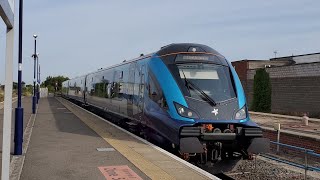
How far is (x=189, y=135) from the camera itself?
9523 mm

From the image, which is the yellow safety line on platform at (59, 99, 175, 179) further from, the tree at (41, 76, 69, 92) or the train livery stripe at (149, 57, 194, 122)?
the tree at (41, 76, 69, 92)

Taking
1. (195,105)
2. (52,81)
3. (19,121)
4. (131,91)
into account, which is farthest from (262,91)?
(52,81)

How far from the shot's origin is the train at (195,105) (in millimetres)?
9805

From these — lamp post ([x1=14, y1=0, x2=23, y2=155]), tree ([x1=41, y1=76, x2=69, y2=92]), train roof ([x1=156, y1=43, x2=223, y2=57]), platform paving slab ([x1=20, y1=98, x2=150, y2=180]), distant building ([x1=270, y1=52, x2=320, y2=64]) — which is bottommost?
platform paving slab ([x1=20, y1=98, x2=150, y2=180])

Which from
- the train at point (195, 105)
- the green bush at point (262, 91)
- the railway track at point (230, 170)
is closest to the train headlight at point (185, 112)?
the train at point (195, 105)

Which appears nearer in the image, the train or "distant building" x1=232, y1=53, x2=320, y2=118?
the train

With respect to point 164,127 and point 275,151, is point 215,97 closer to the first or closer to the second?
point 164,127

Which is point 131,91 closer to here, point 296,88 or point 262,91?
point 296,88

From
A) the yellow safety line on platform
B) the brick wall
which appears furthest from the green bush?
the yellow safety line on platform

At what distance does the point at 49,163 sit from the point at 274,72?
30858 millimetres

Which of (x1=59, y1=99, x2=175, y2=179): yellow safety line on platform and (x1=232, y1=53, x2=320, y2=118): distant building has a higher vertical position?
(x1=232, y1=53, x2=320, y2=118): distant building

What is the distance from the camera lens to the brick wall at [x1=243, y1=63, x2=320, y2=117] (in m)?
31.2

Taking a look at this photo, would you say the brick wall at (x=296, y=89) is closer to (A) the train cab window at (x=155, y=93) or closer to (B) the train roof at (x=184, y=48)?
(B) the train roof at (x=184, y=48)

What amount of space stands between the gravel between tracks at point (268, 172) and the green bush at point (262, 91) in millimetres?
23826
